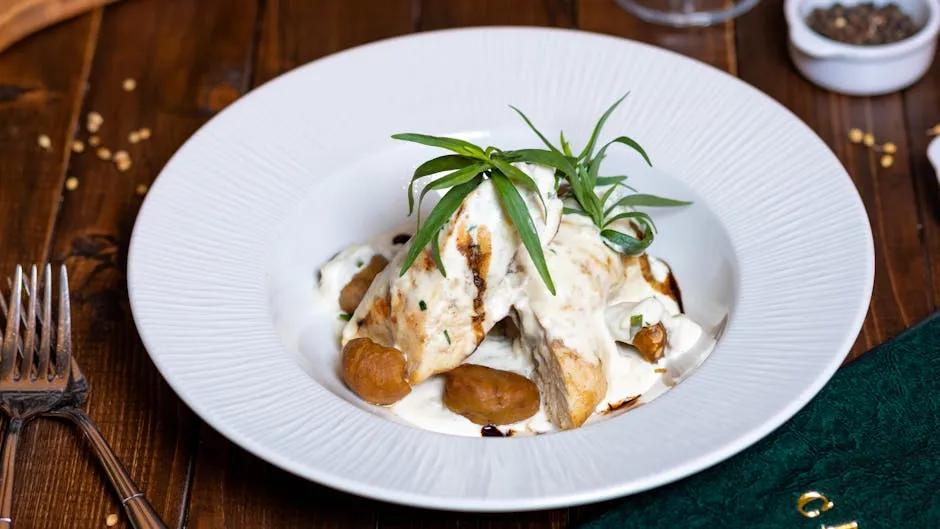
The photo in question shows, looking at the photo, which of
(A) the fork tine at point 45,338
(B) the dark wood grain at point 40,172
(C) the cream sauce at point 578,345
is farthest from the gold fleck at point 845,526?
(A) the fork tine at point 45,338

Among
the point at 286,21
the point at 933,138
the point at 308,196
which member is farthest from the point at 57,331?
the point at 933,138

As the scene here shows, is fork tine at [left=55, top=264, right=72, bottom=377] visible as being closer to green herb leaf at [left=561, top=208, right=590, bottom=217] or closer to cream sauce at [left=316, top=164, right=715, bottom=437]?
cream sauce at [left=316, top=164, right=715, bottom=437]

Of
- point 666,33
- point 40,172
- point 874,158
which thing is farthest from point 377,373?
point 666,33

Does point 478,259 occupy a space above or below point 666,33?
above

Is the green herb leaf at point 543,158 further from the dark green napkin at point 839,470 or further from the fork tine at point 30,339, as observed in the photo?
the fork tine at point 30,339

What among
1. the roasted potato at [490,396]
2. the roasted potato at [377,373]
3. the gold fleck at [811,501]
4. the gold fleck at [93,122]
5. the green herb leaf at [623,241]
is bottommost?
the gold fleck at [811,501]

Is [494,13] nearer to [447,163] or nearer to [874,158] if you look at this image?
[874,158]
